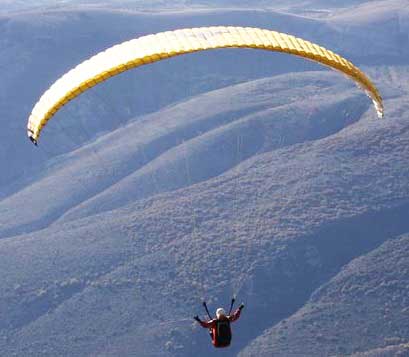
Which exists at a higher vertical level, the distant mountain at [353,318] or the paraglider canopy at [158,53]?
the distant mountain at [353,318]

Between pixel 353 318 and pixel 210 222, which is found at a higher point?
pixel 210 222

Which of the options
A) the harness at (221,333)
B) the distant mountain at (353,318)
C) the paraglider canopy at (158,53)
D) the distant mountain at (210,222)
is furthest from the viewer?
the distant mountain at (210,222)

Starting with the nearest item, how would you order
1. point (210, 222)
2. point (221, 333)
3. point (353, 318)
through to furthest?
1. point (221, 333)
2. point (353, 318)
3. point (210, 222)

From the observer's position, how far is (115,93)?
585 feet

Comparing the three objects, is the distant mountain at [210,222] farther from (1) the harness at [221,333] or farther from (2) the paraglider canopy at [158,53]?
(1) the harness at [221,333]

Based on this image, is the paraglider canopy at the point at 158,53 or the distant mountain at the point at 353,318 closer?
the paraglider canopy at the point at 158,53

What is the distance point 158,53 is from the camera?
23.4m

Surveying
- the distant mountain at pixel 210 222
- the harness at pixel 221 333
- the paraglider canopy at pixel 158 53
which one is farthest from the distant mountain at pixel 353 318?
the harness at pixel 221 333

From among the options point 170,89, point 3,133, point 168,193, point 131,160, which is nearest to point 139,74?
point 170,89

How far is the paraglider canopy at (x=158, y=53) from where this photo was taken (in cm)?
2372

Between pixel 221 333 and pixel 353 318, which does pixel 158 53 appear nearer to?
pixel 221 333

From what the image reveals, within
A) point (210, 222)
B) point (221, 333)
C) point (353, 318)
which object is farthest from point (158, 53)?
point (210, 222)

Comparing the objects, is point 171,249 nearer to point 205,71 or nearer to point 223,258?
point 223,258

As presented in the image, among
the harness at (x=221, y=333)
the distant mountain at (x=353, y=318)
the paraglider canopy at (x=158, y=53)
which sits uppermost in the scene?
the distant mountain at (x=353, y=318)
